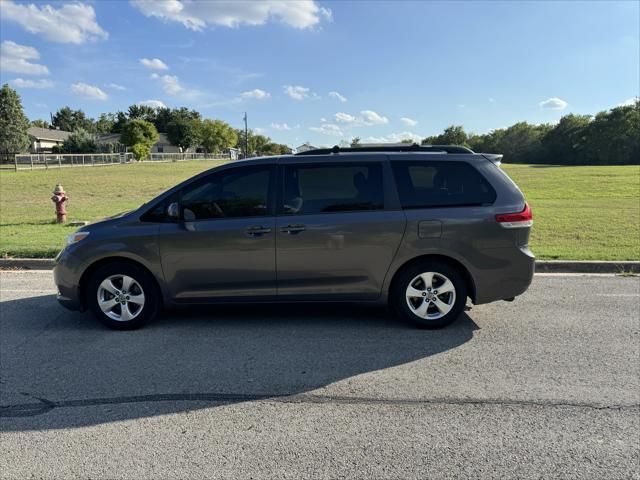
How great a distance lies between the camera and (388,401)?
11.0 feet

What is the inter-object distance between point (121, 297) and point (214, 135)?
107 m

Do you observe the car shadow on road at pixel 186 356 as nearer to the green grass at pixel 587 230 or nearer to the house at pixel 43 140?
the green grass at pixel 587 230

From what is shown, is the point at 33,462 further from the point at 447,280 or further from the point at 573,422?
the point at 447,280

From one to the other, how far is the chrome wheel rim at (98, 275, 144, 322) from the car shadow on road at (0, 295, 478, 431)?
0.21 metres

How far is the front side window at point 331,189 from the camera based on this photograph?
186 inches

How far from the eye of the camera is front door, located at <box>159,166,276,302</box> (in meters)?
4.66

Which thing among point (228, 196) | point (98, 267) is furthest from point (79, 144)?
point (228, 196)

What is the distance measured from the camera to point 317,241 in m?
4.64

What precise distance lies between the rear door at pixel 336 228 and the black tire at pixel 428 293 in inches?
9.0

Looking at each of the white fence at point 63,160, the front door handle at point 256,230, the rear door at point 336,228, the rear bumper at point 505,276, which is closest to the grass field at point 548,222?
the rear bumper at point 505,276

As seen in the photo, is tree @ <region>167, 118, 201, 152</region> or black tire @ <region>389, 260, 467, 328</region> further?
tree @ <region>167, 118, 201, 152</region>

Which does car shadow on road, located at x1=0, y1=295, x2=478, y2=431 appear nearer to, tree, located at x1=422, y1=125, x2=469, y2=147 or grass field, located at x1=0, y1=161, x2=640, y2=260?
grass field, located at x1=0, y1=161, x2=640, y2=260

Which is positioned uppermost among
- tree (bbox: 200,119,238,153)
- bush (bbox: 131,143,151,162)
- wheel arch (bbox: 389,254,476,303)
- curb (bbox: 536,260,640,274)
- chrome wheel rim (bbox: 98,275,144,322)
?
tree (bbox: 200,119,238,153)

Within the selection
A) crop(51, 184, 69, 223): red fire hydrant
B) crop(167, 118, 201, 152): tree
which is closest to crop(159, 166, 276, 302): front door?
crop(51, 184, 69, 223): red fire hydrant
